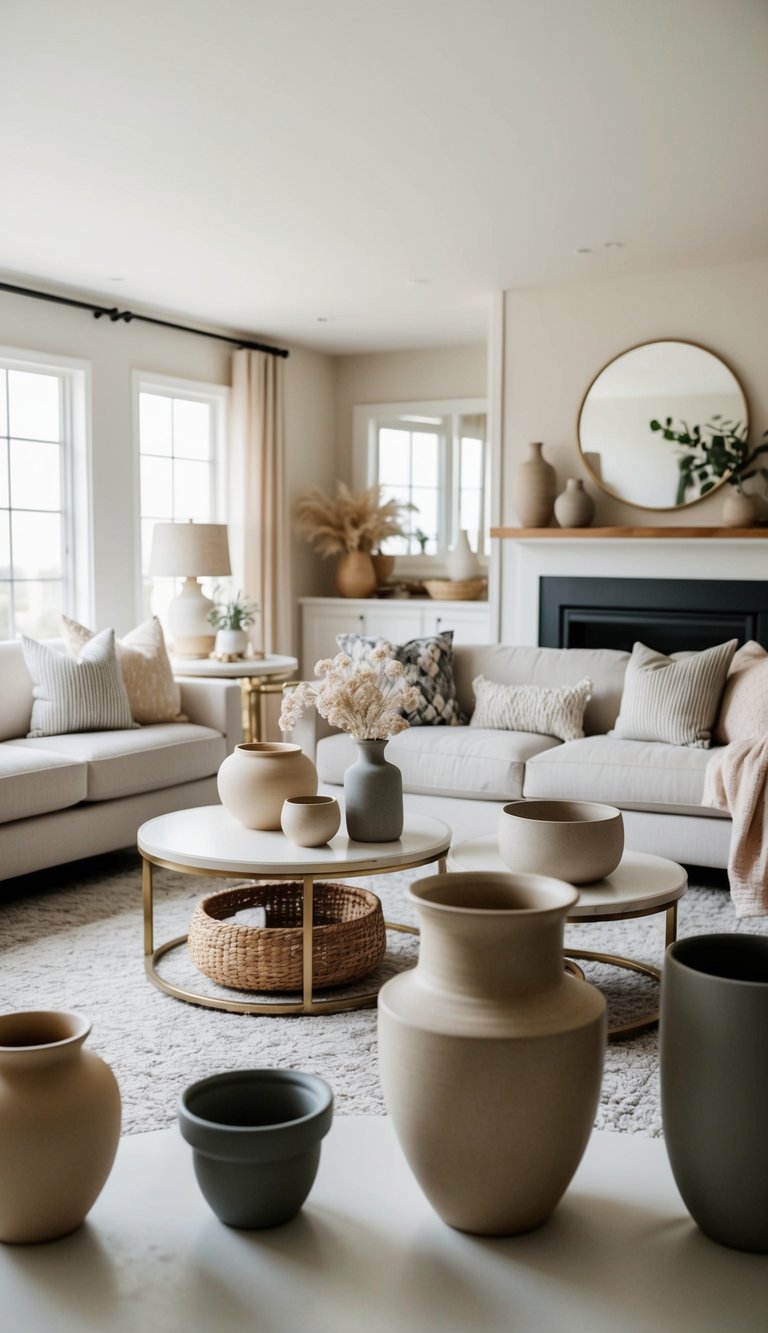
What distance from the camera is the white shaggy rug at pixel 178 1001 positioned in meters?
2.46

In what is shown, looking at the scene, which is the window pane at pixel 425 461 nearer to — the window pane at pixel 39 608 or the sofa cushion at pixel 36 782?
the window pane at pixel 39 608

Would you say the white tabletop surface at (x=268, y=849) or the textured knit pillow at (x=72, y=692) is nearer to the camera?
the white tabletop surface at (x=268, y=849)

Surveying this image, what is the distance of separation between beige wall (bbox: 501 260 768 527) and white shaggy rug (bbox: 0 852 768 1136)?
2.44 m

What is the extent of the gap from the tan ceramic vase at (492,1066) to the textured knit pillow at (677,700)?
354cm

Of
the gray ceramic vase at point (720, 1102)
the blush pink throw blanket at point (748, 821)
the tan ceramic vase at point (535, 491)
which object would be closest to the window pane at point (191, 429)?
the tan ceramic vase at point (535, 491)

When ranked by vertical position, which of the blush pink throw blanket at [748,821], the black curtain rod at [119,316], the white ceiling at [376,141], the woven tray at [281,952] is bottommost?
the woven tray at [281,952]

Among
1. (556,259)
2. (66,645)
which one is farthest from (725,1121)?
(556,259)

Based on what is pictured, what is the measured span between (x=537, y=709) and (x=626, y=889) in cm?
198

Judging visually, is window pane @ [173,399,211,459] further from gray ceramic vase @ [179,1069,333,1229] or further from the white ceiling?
gray ceramic vase @ [179,1069,333,1229]

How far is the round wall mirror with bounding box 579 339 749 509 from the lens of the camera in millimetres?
5559

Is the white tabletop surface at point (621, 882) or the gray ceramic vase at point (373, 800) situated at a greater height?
the gray ceramic vase at point (373, 800)

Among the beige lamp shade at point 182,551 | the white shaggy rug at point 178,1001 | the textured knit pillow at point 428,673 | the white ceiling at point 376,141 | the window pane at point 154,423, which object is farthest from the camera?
the window pane at point 154,423

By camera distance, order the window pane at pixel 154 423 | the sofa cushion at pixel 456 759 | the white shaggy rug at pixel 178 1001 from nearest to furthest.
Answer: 1. the white shaggy rug at pixel 178 1001
2. the sofa cushion at pixel 456 759
3. the window pane at pixel 154 423

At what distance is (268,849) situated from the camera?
2943 millimetres
